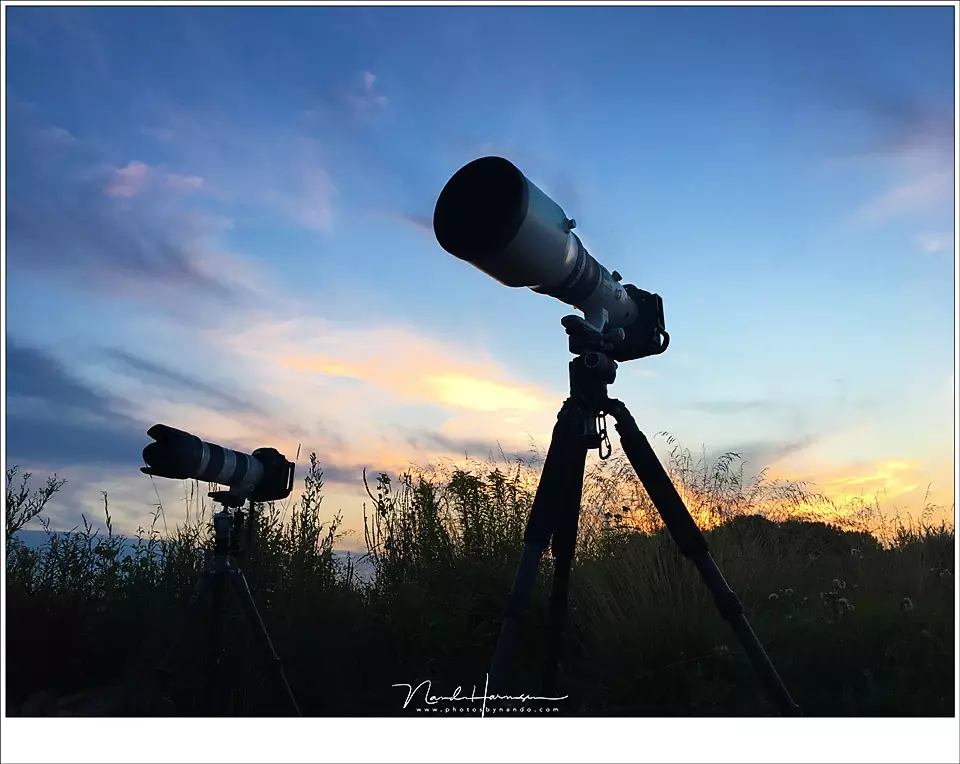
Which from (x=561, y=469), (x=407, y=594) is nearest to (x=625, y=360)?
(x=561, y=469)

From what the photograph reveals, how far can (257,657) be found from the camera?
3.74 meters

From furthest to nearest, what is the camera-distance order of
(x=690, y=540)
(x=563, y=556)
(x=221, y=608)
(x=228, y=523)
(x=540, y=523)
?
1. (x=228, y=523)
2. (x=221, y=608)
3. (x=563, y=556)
4. (x=690, y=540)
5. (x=540, y=523)

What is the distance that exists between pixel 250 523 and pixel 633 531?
2.70m

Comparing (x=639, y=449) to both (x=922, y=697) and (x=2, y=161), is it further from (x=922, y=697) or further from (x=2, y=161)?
(x=2, y=161)

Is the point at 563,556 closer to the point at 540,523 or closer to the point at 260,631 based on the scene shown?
the point at 540,523

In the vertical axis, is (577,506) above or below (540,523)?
above

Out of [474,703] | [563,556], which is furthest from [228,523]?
[563,556]

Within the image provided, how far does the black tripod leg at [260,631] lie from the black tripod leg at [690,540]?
1914mm

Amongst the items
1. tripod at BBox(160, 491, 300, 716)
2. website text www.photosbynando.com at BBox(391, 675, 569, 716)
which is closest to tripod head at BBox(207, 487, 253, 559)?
tripod at BBox(160, 491, 300, 716)

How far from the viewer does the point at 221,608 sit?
10.8 feet

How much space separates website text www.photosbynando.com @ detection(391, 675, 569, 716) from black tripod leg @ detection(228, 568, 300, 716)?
1.82 ft

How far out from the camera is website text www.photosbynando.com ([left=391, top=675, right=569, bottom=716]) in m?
2.67

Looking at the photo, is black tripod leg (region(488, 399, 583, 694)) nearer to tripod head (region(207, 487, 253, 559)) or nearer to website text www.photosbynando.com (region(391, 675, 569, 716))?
website text www.photosbynando.com (region(391, 675, 569, 716))

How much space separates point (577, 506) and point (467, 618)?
4.53 ft
